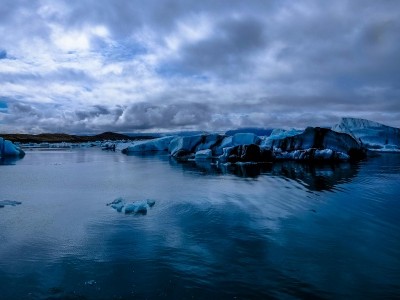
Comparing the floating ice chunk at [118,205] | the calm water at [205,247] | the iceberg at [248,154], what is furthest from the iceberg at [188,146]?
the floating ice chunk at [118,205]

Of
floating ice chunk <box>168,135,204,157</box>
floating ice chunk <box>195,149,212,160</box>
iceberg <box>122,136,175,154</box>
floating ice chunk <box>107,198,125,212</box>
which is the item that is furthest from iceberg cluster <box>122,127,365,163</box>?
floating ice chunk <box>107,198,125,212</box>

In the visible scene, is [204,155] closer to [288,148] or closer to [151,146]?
[288,148]

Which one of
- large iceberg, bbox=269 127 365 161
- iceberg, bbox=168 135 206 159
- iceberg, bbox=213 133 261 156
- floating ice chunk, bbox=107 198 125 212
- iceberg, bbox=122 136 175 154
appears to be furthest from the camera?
iceberg, bbox=122 136 175 154

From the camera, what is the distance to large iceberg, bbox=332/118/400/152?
151ft

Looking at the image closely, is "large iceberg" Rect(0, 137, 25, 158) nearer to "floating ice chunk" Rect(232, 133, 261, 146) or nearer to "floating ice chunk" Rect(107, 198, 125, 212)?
"floating ice chunk" Rect(232, 133, 261, 146)

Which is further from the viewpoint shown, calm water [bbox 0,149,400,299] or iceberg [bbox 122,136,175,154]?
iceberg [bbox 122,136,175,154]

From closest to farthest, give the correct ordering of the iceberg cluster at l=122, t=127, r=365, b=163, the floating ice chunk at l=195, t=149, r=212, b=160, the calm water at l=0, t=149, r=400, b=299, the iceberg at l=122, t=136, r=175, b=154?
the calm water at l=0, t=149, r=400, b=299, the iceberg cluster at l=122, t=127, r=365, b=163, the floating ice chunk at l=195, t=149, r=212, b=160, the iceberg at l=122, t=136, r=175, b=154

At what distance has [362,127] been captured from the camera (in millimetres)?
47531

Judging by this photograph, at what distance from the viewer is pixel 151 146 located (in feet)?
159

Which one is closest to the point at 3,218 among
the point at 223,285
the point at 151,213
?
the point at 151,213

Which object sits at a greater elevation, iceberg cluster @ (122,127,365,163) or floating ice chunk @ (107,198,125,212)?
iceberg cluster @ (122,127,365,163)

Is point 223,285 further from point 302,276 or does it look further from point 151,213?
point 151,213

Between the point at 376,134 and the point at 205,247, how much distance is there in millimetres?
47218

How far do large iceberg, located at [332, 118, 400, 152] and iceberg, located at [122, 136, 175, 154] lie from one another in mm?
25180
